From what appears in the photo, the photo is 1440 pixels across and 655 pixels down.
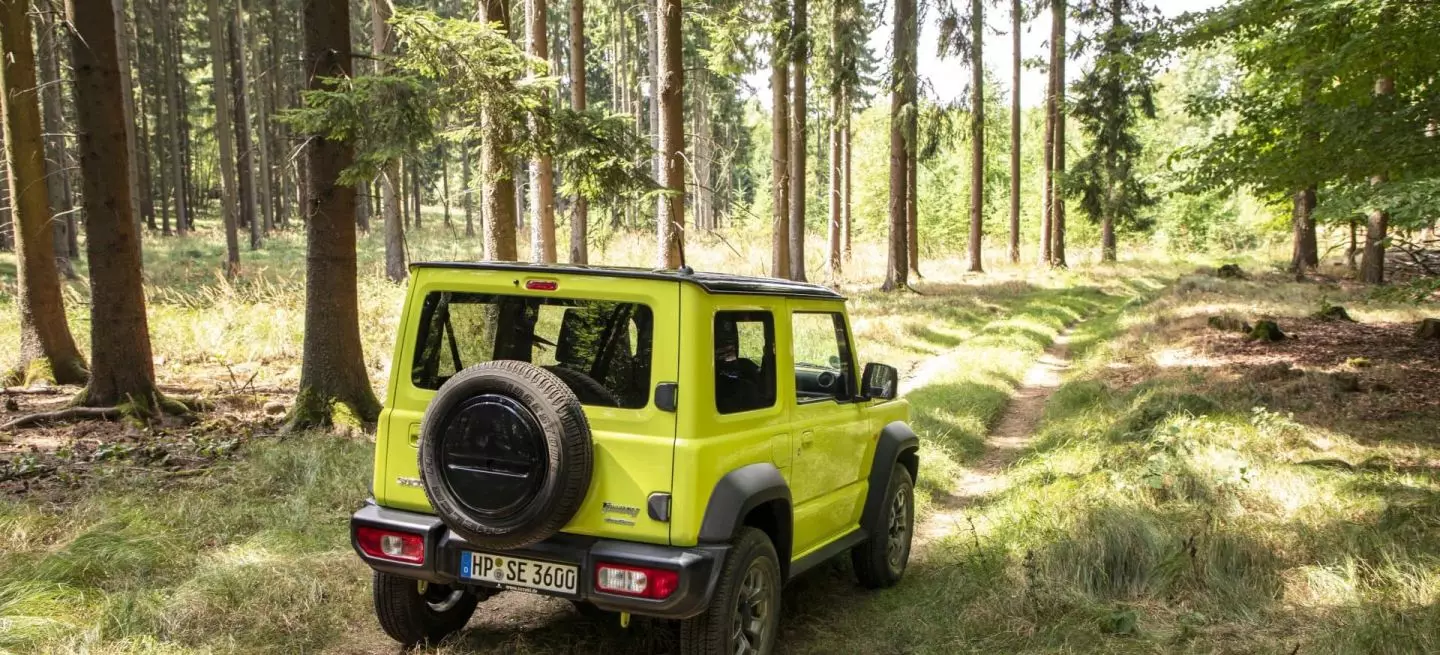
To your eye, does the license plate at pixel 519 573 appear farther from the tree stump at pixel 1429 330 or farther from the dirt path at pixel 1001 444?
the tree stump at pixel 1429 330

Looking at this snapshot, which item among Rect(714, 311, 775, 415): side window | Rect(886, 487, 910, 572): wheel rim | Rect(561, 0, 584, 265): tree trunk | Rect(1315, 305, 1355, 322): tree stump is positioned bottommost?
Rect(886, 487, 910, 572): wheel rim

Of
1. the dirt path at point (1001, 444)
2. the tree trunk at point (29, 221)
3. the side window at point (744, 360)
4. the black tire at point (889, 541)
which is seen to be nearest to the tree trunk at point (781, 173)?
the dirt path at point (1001, 444)

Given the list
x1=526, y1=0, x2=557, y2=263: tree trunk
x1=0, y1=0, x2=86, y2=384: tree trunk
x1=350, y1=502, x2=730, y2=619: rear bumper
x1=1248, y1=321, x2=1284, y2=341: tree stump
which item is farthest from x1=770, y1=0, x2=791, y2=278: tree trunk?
x1=350, y1=502, x2=730, y2=619: rear bumper

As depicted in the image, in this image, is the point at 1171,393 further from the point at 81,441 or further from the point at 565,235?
the point at 565,235

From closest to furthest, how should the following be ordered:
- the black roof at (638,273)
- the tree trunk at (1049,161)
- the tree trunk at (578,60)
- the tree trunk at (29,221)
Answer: the black roof at (638,273), the tree trunk at (29,221), the tree trunk at (578,60), the tree trunk at (1049,161)

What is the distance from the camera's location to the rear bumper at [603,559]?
149 inches

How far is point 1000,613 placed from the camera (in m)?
5.09

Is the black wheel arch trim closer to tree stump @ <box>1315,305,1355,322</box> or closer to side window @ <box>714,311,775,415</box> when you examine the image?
side window @ <box>714,311,775,415</box>

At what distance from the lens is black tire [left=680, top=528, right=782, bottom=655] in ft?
13.1

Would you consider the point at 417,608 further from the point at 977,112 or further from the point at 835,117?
the point at 977,112

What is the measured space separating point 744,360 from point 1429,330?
14161 mm

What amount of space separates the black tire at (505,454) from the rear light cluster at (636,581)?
28 cm

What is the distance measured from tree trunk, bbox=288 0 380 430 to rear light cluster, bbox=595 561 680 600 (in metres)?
6.24

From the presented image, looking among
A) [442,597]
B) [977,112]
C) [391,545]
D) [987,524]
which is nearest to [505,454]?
[391,545]
